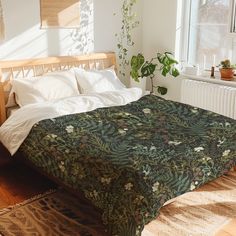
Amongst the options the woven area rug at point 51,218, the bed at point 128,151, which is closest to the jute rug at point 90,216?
the woven area rug at point 51,218

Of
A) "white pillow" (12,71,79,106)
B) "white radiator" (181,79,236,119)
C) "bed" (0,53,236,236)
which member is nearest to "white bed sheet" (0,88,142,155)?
"bed" (0,53,236,236)

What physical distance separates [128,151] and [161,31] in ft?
8.28

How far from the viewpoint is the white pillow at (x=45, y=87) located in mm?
3256

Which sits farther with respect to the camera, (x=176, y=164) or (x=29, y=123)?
(x=29, y=123)

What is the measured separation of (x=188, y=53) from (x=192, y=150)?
88.4 inches

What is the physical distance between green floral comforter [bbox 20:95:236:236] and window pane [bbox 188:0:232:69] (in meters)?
1.20

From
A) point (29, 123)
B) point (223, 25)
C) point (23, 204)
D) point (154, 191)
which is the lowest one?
point (23, 204)

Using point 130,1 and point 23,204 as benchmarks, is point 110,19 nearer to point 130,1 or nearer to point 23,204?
point 130,1

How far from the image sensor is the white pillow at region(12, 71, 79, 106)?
128 inches

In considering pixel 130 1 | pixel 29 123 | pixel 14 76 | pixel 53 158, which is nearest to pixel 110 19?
pixel 130 1

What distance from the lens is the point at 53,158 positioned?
2.51 meters

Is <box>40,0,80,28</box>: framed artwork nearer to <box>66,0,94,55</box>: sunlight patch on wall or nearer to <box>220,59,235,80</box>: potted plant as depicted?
<box>66,0,94,55</box>: sunlight patch on wall

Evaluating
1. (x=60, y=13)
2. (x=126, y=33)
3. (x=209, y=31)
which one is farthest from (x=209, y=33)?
(x=60, y=13)

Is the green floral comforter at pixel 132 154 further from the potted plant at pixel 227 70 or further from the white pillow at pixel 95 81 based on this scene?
the potted plant at pixel 227 70
